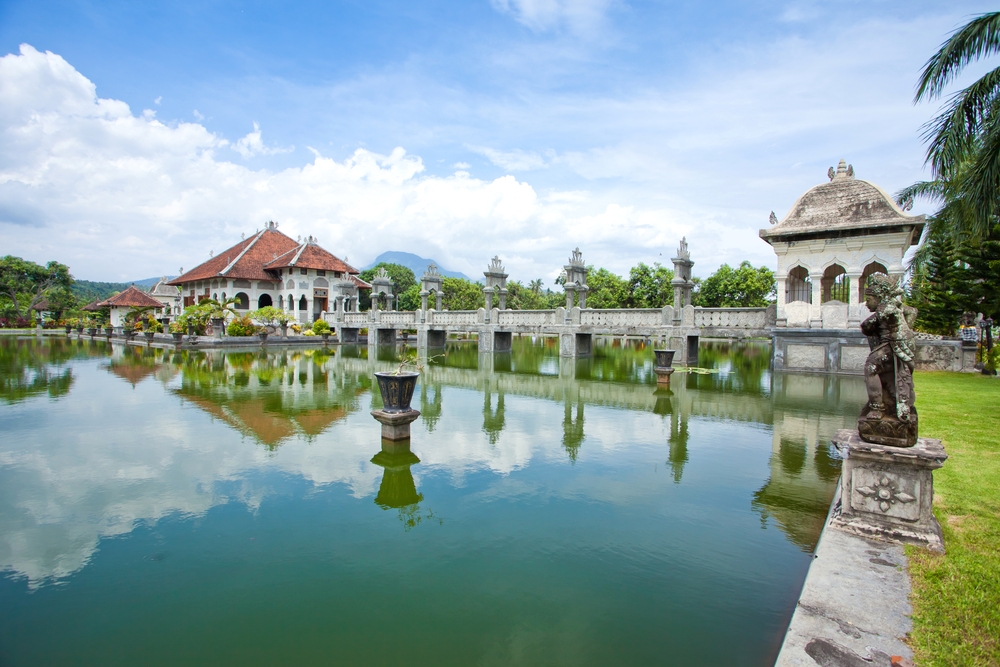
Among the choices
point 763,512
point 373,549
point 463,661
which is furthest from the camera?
point 763,512

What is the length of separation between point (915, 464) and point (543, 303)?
4717 cm

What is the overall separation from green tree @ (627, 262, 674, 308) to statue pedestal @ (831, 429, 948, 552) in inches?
1245

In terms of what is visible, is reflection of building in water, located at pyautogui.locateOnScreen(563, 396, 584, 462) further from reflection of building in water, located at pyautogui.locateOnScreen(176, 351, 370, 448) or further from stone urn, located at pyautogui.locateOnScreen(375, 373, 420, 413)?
reflection of building in water, located at pyautogui.locateOnScreen(176, 351, 370, 448)

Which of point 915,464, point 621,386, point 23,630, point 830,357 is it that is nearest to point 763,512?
point 915,464

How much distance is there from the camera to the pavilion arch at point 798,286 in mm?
18062

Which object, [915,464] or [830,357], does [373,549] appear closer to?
[915,464]

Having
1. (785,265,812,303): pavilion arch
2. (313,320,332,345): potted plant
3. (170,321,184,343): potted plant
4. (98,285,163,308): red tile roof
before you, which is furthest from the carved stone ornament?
(98,285,163,308): red tile roof

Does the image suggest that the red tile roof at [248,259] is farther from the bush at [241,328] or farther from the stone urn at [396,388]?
the stone urn at [396,388]

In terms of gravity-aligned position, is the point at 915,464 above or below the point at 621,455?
above

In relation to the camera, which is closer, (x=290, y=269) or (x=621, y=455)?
(x=621, y=455)

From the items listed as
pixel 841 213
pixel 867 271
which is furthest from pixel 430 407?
pixel 867 271

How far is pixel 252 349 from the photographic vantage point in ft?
88.7

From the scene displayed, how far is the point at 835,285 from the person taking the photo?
18.1m

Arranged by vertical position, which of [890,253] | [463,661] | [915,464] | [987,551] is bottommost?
[463,661]
